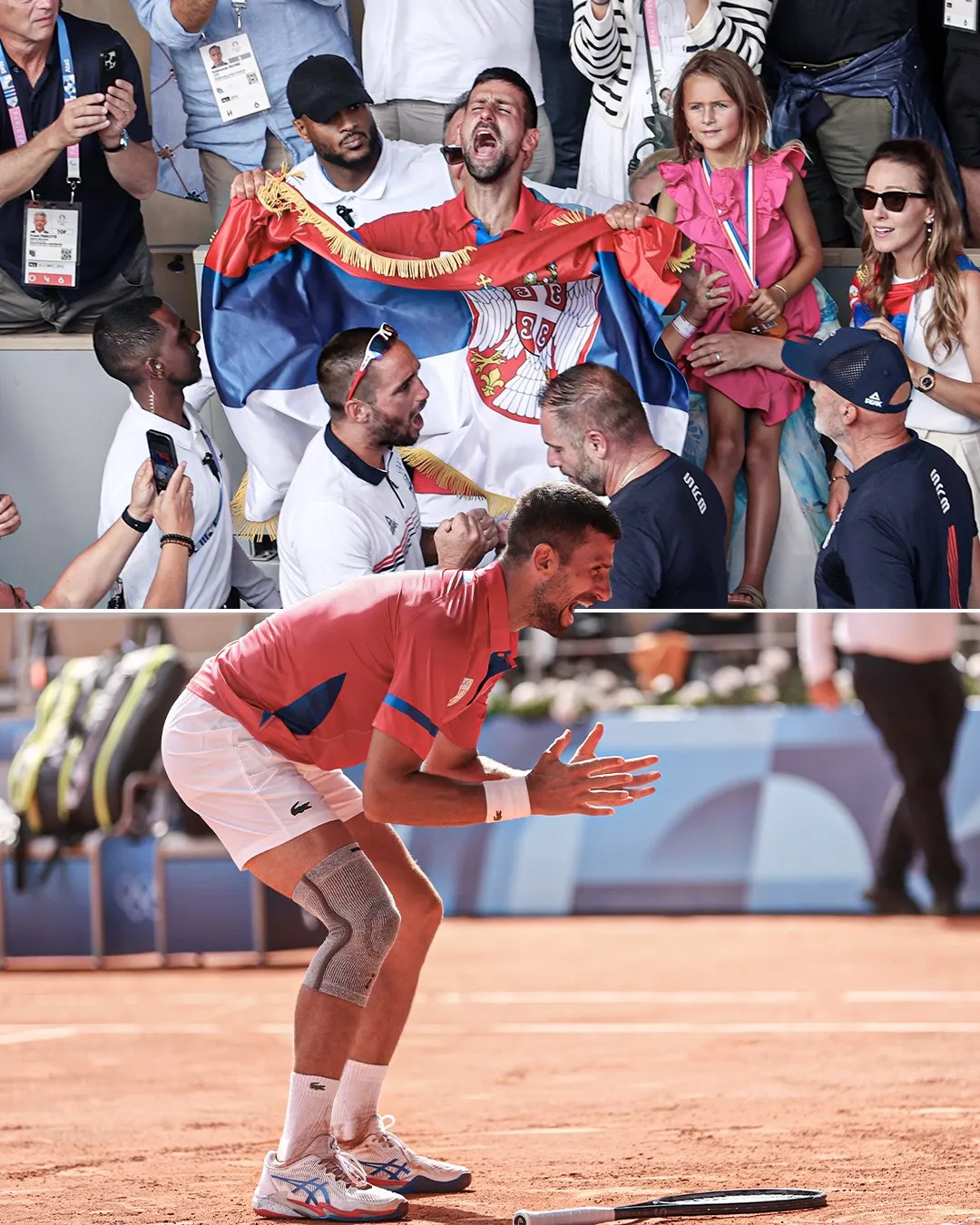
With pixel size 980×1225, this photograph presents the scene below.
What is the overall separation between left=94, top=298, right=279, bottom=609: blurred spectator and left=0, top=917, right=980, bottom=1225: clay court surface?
1841 millimetres

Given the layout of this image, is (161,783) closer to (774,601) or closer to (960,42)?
(774,601)

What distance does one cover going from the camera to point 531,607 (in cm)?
335

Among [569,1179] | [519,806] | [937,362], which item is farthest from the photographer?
[937,362]

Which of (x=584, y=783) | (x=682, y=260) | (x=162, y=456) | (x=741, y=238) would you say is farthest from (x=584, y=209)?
(x=584, y=783)

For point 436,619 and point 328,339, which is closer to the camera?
point 436,619

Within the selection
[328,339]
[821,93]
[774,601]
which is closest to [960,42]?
[821,93]

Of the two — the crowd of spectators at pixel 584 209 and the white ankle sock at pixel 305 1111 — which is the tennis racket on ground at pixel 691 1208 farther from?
the crowd of spectators at pixel 584 209

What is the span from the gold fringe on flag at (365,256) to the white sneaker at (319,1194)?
10.3ft

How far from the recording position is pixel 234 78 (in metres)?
5.70

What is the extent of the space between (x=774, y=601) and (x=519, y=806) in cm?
263

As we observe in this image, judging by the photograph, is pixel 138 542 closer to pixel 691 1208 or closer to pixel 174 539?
pixel 174 539

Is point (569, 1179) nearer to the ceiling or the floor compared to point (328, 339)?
nearer to the floor

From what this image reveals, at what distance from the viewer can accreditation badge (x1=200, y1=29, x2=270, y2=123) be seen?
223 inches

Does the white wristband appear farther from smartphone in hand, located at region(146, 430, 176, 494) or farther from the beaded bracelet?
smartphone in hand, located at region(146, 430, 176, 494)
